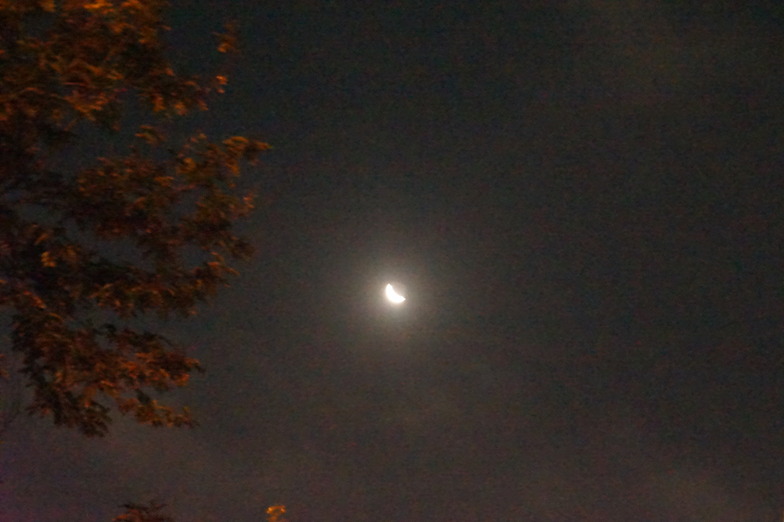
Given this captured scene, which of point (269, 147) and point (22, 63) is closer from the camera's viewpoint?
point (22, 63)

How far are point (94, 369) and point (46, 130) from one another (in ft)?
6.74

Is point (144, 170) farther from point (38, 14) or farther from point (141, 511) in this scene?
point (141, 511)

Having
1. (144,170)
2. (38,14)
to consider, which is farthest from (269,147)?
(38,14)

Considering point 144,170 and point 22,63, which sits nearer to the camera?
point 22,63

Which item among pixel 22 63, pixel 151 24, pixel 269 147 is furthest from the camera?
pixel 269 147

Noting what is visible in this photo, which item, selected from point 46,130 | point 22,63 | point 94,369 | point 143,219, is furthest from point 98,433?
point 22,63

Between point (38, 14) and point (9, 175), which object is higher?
point (38, 14)

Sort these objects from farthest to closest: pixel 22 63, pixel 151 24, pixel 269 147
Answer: pixel 269 147 < pixel 151 24 < pixel 22 63

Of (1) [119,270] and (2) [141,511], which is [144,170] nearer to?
(1) [119,270]

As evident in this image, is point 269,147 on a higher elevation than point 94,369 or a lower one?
higher

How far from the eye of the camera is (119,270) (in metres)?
6.89

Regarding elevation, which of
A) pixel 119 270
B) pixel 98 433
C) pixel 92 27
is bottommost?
pixel 98 433

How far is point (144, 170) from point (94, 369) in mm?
1728

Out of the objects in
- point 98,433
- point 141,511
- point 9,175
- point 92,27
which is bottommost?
point 141,511
